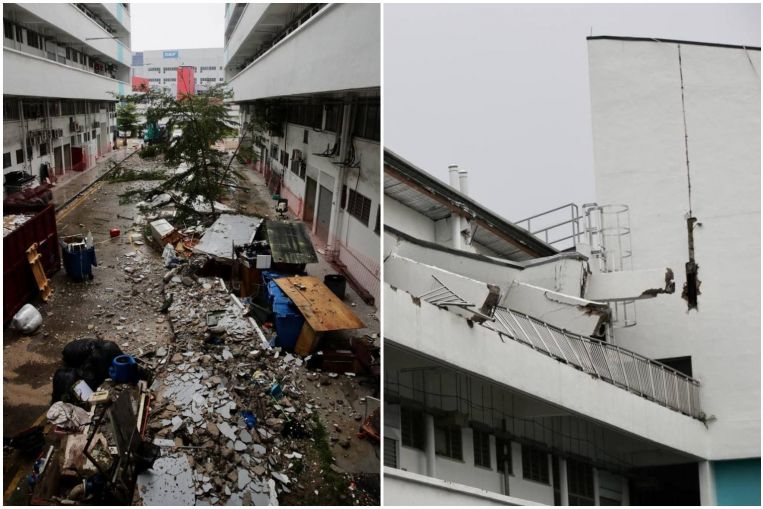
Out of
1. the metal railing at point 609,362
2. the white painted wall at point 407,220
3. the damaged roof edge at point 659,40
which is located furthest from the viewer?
the damaged roof edge at point 659,40

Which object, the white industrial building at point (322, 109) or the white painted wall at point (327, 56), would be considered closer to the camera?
the white painted wall at point (327, 56)

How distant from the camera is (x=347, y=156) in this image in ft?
16.4

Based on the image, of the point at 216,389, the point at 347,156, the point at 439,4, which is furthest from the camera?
the point at 347,156

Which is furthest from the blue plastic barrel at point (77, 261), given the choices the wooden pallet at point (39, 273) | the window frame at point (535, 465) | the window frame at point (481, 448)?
the window frame at point (535, 465)

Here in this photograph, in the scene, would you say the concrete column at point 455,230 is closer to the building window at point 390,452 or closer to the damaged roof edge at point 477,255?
the damaged roof edge at point 477,255

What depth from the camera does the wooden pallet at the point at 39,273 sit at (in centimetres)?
346

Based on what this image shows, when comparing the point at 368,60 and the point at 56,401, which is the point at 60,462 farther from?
the point at 368,60

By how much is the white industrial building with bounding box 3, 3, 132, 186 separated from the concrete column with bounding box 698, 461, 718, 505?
538 centimetres

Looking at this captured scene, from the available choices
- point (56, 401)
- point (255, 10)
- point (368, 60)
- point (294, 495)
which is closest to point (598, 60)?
point (368, 60)

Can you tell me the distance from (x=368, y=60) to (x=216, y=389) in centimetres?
240

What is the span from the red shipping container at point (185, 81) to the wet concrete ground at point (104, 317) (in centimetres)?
68

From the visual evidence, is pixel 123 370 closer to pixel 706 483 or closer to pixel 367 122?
pixel 367 122

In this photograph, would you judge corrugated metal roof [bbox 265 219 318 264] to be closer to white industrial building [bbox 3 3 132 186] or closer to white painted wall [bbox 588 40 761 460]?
white industrial building [bbox 3 3 132 186]

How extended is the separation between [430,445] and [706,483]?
2722 millimetres
